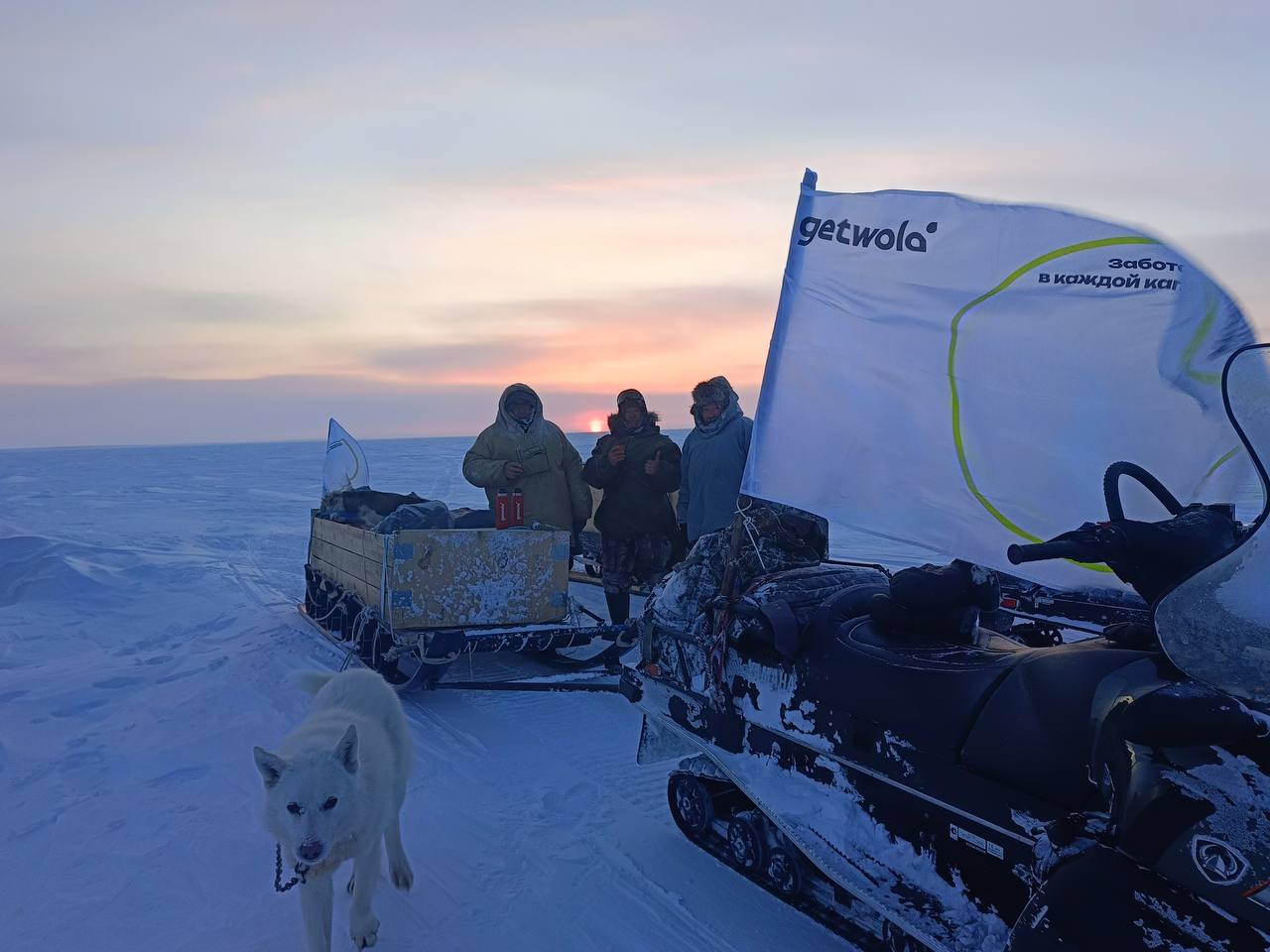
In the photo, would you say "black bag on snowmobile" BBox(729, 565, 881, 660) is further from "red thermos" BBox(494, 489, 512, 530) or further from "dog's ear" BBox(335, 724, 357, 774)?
"red thermos" BBox(494, 489, 512, 530)

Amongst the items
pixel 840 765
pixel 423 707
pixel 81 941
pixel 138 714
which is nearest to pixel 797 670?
pixel 840 765

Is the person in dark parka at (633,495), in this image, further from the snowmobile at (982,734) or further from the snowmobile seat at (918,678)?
the snowmobile seat at (918,678)

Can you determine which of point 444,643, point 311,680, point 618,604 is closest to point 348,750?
point 311,680

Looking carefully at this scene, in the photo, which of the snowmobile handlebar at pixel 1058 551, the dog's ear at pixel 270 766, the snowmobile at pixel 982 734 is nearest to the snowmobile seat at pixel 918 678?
the snowmobile at pixel 982 734

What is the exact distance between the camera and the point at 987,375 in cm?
362

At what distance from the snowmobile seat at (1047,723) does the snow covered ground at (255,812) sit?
3.97 ft

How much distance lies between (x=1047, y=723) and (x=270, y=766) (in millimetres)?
2401

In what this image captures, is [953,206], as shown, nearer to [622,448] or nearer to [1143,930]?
[1143,930]

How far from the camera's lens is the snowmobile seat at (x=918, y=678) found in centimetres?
268

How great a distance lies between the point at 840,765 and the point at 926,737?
18.1 inches

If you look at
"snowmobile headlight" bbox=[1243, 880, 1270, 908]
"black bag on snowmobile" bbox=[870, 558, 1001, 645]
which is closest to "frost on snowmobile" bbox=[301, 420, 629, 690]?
"black bag on snowmobile" bbox=[870, 558, 1001, 645]

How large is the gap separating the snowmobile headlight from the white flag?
1.84 meters

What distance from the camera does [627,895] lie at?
11.8 ft

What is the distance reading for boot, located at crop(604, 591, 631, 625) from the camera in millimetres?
7293
